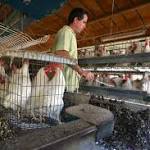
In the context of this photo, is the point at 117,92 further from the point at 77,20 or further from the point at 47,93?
the point at 77,20

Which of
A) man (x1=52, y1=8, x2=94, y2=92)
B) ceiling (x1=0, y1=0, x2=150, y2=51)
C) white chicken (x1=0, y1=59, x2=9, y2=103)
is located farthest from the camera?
ceiling (x1=0, y1=0, x2=150, y2=51)

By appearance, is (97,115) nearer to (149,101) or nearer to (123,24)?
(149,101)

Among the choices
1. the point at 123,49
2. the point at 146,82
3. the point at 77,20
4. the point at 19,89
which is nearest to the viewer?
the point at 19,89

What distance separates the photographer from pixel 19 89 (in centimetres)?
146

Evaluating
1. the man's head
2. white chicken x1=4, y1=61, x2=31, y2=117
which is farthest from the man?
white chicken x1=4, y1=61, x2=31, y2=117

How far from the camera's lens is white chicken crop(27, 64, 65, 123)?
1.46 meters

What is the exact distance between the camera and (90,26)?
17.4 ft

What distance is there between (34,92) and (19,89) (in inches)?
3.9

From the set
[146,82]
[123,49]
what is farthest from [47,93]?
[123,49]

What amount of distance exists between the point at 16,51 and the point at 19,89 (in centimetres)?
45

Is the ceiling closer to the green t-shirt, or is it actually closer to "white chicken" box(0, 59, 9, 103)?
the green t-shirt

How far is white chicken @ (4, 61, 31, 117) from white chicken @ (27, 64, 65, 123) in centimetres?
5

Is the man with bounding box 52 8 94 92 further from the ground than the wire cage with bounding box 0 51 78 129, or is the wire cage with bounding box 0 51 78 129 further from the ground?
the man with bounding box 52 8 94 92

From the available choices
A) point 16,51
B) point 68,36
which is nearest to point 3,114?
point 16,51
